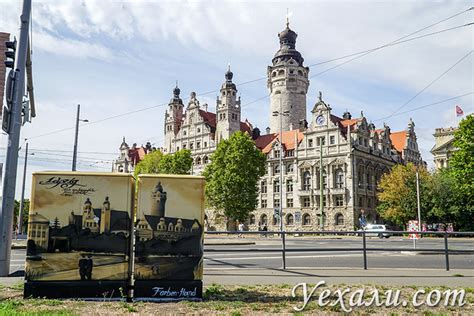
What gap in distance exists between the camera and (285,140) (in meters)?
74.8

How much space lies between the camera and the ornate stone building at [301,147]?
64875 millimetres

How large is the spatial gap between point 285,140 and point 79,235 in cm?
6827

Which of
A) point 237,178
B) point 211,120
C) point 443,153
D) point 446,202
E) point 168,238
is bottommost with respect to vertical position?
point 168,238

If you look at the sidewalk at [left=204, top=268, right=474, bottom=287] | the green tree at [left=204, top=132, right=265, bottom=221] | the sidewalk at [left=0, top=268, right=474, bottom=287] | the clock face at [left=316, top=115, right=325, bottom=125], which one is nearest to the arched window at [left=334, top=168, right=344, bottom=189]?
the clock face at [left=316, top=115, right=325, bottom=125]

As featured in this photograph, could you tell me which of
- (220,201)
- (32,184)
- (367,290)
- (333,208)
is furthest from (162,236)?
(333,208)

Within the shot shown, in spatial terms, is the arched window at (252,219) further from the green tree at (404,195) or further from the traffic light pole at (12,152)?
the traffic light pole at (12,152)

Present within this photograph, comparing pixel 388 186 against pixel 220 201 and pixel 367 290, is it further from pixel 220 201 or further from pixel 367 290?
pixel 367 290

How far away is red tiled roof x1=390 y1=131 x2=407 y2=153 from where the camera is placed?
82.8 meters

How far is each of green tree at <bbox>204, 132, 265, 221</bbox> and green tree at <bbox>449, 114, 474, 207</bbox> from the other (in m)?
22.3

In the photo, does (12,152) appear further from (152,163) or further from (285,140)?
(285,140)

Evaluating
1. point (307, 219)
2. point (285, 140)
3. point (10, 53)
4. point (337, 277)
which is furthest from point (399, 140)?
point (10, 53)

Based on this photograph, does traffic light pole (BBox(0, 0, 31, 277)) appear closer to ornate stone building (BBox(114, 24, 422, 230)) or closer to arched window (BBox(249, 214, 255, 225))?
ornate stone building (BBox(114, 24, 422, 230))

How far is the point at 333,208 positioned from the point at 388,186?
28.7ft

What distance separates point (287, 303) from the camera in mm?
7438
